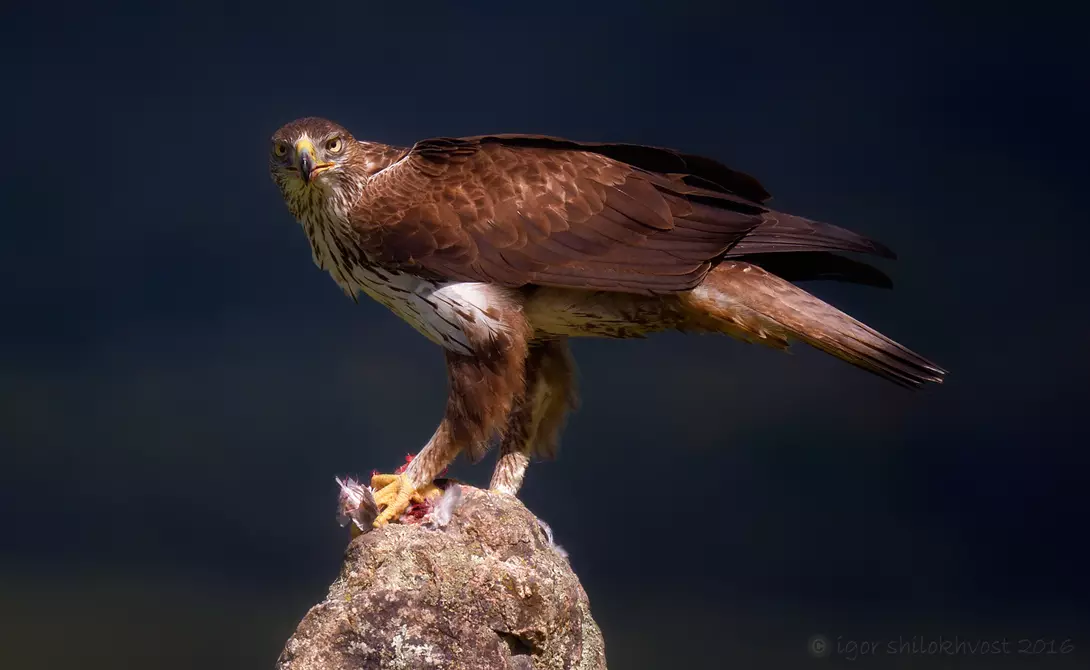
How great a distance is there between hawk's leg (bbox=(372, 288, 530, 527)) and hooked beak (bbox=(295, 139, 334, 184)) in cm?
60

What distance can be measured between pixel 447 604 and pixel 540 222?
1.30m

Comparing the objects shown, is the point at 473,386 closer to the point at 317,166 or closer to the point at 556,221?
the point at 556,221

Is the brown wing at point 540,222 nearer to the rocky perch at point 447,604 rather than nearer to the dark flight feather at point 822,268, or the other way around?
the dark flight feather at point 822,268

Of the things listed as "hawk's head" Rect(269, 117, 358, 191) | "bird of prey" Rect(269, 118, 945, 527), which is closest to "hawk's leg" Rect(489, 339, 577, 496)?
"bird of prey" Rect(269, 118, 945, 527)

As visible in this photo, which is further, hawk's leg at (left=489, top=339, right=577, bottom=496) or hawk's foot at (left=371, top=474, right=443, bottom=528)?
hawk's leg at (left=489, top=339, right=577, bottom=496)

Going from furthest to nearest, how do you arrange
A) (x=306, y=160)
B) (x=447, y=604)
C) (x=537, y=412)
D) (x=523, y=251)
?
(x=537, y=412) < (x=523, y=251) < (x=306, y=160) < (x=447, y=604)

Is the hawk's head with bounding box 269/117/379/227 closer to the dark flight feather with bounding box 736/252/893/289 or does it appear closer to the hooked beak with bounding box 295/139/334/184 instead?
the hooked beak with bounding box 295/139/334/184

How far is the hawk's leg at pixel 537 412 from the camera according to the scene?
4.31 metres

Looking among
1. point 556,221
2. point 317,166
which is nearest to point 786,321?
point 556,221

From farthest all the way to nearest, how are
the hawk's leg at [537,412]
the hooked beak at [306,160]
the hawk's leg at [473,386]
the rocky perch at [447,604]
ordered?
the hawk's leg at [537,412], the hawk's leg at [473,386], the hooked beak at [306,160], the rocky perch at [447,604]

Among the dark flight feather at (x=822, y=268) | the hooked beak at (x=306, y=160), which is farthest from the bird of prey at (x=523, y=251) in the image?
the dark flight feather at (x=822, y=268)

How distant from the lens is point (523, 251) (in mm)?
3885

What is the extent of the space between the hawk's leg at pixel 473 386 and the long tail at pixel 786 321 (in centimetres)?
63

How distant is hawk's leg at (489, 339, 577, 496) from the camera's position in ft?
14.1
